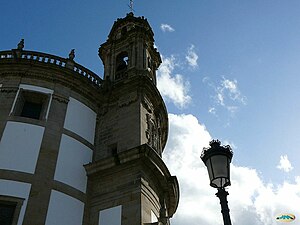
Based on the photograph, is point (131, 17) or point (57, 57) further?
point (131, 17)

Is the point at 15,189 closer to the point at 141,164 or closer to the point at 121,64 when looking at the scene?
the point at 141,164

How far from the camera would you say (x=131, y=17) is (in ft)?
91.2

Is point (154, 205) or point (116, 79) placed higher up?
point (116, 79)

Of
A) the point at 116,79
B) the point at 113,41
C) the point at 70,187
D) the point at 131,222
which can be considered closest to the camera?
the point at 131,222

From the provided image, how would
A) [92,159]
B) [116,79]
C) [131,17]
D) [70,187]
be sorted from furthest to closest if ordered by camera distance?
[131,17] → [116,79] → [92,159] → [70,187]

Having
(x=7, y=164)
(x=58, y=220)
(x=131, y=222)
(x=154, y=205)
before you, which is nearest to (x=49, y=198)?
(x=58, y=220)

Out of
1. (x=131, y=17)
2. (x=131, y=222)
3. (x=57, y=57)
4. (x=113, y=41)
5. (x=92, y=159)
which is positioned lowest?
(x=131, y=222)

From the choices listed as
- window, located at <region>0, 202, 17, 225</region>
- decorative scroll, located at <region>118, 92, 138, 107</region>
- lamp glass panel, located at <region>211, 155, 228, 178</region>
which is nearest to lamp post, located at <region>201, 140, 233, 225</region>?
lamp glass panel, located at <region>211, 155, 228, 178</region>

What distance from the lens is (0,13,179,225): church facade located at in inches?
572

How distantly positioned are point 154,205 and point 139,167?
1720mm

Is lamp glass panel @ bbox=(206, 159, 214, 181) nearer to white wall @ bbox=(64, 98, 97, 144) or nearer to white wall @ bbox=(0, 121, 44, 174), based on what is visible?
white wall @ bbox=(0, 121, 44, 174)

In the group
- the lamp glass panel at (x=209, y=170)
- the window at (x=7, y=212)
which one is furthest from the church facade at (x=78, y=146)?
the lamp glass panel at (x=209, y=170)

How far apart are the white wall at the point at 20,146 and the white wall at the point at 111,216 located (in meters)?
3.32

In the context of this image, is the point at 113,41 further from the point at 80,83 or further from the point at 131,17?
the point at 80,83
